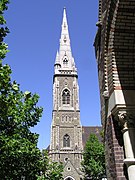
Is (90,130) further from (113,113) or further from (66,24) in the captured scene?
(113,113)

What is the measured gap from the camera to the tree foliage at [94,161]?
30.6 meters

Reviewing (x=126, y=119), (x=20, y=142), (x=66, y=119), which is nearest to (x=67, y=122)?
(x=66, y=119)

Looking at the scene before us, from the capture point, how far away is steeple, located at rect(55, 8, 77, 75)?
5562 cm

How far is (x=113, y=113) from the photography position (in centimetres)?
434

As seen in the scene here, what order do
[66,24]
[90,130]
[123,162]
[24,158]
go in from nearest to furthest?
[123,162] < [24,158] < [90,130] < [66,24]

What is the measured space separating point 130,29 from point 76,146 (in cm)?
4328

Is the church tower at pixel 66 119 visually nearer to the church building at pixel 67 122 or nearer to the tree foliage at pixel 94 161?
the church building at pixel 67 122

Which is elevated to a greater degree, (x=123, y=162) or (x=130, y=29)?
(x=130, y=29)

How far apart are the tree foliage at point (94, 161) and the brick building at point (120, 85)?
Answer: 27.9m

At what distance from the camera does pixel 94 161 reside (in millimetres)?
31672

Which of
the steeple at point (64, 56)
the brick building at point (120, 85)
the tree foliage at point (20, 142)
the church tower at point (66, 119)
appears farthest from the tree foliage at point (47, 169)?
the steeple at point (64, 56)

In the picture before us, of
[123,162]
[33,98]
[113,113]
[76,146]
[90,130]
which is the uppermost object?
[90,130]

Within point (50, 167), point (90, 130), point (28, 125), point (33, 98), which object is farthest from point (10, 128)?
point (90, 130)

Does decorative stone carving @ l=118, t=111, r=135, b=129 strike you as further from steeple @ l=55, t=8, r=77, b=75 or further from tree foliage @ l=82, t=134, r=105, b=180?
steeple @ l=55, t=8, r=77, b=75
